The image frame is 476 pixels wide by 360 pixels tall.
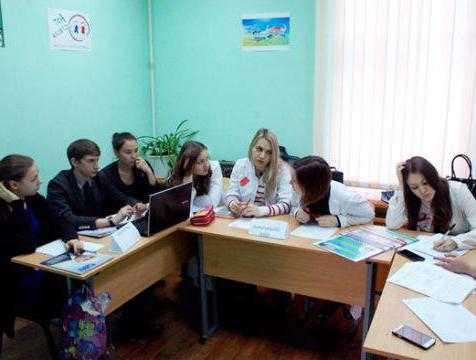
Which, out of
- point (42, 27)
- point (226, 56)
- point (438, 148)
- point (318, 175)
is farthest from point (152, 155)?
point (438, 148)

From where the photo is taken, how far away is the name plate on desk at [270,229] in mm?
2316

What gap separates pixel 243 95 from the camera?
12.8 feet

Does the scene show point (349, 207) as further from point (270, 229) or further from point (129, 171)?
point (129, 171)

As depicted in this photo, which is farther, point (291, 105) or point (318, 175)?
point (291, 105)

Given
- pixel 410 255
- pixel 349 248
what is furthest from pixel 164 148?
pixel 410 255

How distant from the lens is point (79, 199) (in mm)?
2617

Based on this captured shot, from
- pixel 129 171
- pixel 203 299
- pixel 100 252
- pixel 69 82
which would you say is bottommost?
pixel 203 299

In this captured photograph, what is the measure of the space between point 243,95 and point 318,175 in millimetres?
1772

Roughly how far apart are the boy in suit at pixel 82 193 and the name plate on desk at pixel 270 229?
705 millimetres

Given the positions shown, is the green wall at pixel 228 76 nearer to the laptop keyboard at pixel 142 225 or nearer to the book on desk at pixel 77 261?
the laptop keyboard at pixel 142 225

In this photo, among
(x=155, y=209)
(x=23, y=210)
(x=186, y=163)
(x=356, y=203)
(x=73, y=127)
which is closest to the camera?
(x=23, y=210)

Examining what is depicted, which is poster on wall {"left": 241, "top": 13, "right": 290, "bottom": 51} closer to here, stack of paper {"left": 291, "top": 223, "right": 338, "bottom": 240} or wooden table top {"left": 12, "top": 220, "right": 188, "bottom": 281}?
stack of paper {"left": 291, "top": 223, "right": 338, "bottom": 240}

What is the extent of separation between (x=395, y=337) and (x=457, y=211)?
1.21 metres

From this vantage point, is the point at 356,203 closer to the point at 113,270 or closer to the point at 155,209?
the point at 155,209
